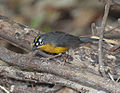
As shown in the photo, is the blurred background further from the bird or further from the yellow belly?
the yellow belly

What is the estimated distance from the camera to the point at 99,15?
27.8 feet

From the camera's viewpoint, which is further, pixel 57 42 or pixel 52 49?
pixel 57 42

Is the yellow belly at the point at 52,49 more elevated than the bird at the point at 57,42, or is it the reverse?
the bird at the point at 57,42

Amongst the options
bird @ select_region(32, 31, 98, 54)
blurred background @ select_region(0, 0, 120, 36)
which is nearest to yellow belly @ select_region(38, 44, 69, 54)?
bird @ select_region(32, 31, 98, 54)

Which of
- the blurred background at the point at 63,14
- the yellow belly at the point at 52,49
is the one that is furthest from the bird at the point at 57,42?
the blurred background at the point at 63,14

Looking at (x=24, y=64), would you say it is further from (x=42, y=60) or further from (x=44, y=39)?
(x=44, y=39)

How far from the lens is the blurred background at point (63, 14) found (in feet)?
27.7

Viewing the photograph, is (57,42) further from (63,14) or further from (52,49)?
(63,14)

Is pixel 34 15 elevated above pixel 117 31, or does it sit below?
above

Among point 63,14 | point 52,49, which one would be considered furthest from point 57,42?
point 63,14

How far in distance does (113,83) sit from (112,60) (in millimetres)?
773

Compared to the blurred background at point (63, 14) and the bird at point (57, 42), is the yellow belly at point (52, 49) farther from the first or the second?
the blurred background at point (63, 14)

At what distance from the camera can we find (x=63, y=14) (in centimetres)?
881

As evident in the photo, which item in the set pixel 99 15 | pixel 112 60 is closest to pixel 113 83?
pixel 112 60
